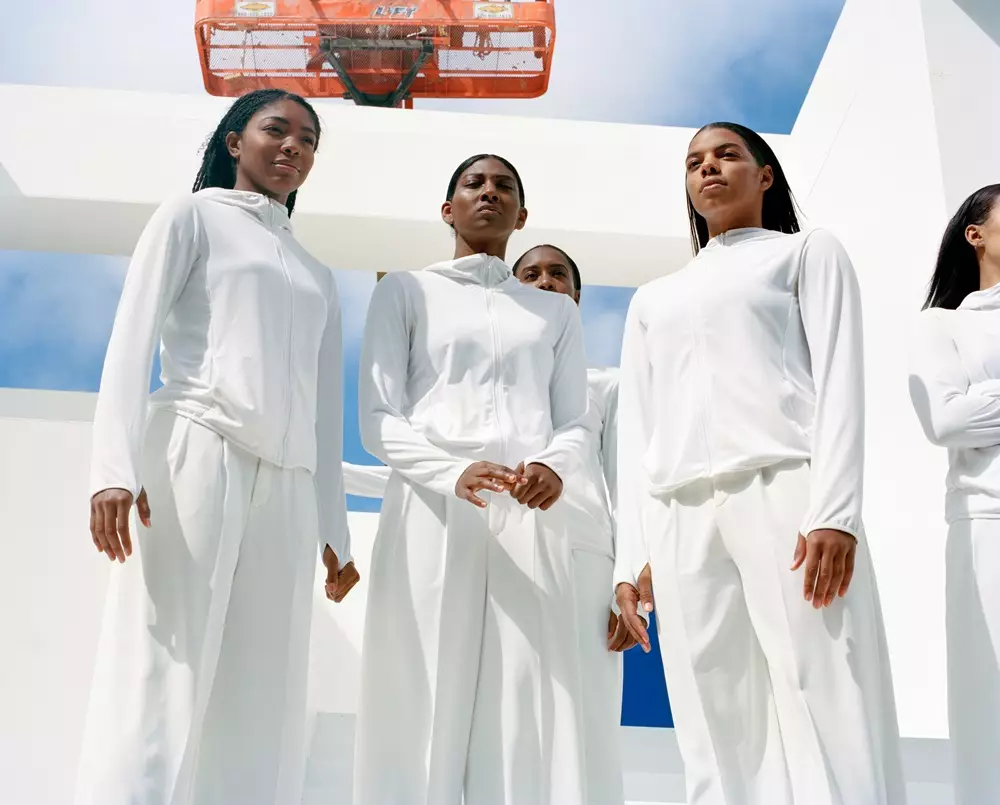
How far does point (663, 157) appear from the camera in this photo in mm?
5633

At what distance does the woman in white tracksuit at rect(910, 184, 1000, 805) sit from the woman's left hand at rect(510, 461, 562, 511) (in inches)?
34.8

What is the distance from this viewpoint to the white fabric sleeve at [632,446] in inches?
91.0

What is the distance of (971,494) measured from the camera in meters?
2.47

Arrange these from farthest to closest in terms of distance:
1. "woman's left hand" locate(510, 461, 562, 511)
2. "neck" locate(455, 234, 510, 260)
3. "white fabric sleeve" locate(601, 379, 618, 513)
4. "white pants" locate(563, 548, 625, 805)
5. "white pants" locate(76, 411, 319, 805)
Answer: "white fabric sleeve" locate(601, 379, 618, 513) → "neck" locate(455, 234, 510, 260) → "white pants" locate(563, 548, 625, 805) → "woman's left hand" locate(510, 461, 562, 511) → "white pants" locate(76, 411, 319, 805)

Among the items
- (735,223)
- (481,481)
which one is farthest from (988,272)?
(481,481)

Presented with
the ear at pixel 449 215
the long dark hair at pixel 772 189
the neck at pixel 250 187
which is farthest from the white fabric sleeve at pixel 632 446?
the neck at pixel 250 187

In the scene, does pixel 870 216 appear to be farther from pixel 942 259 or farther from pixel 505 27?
pixel 505 27

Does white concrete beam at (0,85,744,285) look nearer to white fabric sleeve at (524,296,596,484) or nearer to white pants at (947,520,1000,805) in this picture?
white fabric sleeve at (524,296,596,484)

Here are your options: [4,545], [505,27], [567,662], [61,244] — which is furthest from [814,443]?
[61,244]

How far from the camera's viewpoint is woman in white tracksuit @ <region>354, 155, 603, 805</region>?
2156 mm

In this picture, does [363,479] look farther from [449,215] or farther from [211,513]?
[211,513]

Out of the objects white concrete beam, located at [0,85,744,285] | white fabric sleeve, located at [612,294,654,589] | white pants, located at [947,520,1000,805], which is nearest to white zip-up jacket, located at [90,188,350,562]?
white fabric sleeve, located at [612,294,654,589]

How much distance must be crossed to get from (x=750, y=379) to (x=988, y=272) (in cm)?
102

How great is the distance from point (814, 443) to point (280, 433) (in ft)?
3.27
